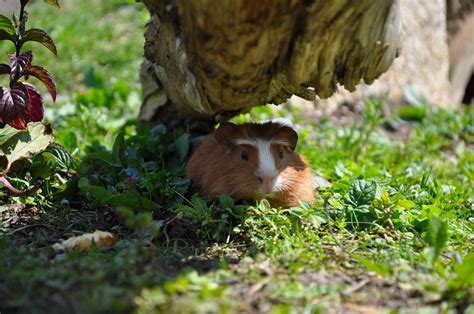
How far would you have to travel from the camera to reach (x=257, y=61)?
3.49 metres

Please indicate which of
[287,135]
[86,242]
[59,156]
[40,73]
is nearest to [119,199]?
[86,242]

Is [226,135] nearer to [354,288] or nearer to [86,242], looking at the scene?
[86,242]

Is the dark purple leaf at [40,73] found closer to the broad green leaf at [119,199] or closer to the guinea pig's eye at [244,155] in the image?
the broad green leaf at [119,199]

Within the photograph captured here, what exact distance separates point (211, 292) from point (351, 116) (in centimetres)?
514

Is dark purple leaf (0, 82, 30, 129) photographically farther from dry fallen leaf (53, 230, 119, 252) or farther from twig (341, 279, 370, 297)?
twig (341, 279, 370, 297)

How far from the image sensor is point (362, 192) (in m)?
4.26

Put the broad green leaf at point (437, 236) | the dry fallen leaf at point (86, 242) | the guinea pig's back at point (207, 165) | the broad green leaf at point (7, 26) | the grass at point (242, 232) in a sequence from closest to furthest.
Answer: the grass at point (242, 232)
the broad green leaf at point (437, 236)
the dry fallen leaf at point (86, 242)
the broad green leaf at point (7, 26)
the guinea pig's back at point (207, 165)

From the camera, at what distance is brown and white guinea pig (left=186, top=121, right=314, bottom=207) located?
163 inches

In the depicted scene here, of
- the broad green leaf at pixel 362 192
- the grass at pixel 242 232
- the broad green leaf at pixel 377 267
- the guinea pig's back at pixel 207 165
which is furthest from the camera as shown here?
the guinea pig's back at pixel 207 165

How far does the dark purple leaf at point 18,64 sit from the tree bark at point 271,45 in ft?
3.00

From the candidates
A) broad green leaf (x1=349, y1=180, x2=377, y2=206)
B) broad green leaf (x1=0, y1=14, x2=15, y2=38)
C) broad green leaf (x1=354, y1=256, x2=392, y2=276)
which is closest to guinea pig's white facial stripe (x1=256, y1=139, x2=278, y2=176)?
broad green leaf (x1=349, y1=180, x2=377, y2=206)

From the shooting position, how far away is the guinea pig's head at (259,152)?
413 cm

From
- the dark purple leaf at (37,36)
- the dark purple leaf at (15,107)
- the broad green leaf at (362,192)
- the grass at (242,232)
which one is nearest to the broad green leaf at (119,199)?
→ the grass at (242,232)

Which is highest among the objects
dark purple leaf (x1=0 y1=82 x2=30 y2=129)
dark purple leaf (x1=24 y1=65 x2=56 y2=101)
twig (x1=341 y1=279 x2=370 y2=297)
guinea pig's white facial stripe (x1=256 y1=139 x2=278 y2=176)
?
dark purple leaf (x1=24 y1=65 x2=56 y2=101)
